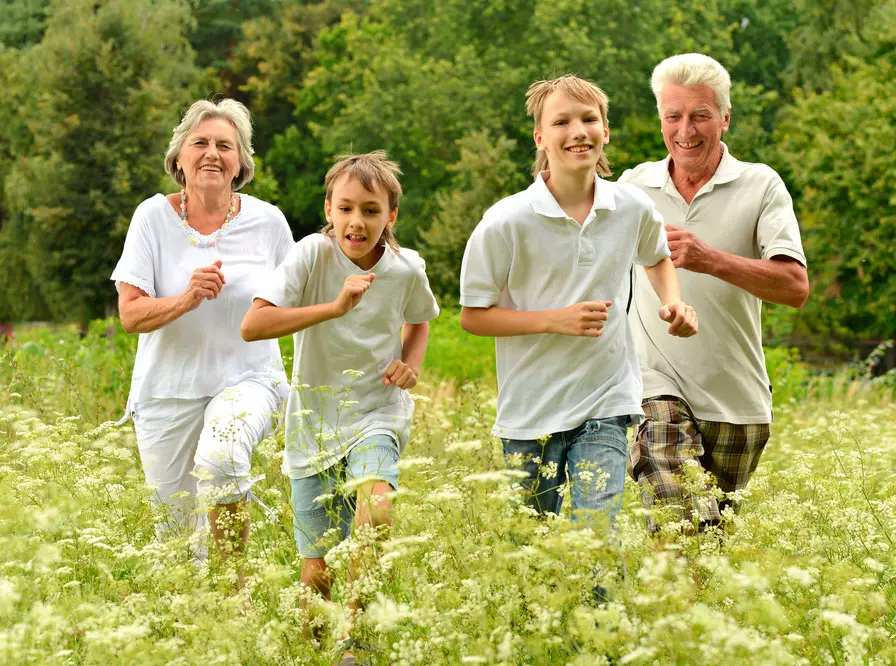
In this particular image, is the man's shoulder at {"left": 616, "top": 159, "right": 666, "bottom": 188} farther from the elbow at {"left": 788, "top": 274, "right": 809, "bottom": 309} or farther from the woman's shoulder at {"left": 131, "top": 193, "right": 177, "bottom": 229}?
the woman's shoulder at {"left": 131, "top": 193, "right": 177, "bottom": 229}

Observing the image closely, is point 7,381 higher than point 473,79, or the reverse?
point 473,79

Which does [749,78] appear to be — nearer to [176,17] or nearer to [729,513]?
[176,17]

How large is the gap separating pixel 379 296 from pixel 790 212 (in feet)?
6.02

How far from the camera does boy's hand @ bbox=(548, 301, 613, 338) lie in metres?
4.16

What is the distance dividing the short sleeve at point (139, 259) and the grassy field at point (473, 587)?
710 millimetres

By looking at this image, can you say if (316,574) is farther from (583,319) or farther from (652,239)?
(652,239)

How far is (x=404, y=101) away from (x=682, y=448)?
33.5 m

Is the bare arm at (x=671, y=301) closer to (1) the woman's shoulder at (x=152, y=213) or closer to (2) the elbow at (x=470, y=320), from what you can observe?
(2) the elbow at (x=470, y=320)

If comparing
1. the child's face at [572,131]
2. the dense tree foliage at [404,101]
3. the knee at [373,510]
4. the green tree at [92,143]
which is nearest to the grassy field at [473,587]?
the knee at [373,510]

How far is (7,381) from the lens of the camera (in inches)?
380

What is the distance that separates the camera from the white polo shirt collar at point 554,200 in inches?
174

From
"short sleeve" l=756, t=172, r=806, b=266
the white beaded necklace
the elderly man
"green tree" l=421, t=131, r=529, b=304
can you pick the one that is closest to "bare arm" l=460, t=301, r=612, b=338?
the elderly man

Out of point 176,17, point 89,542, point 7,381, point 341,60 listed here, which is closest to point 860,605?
point 89,542

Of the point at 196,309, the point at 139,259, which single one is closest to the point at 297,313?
the point at 196,309
